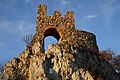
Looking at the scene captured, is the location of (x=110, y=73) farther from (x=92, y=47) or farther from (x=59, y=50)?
(x=59, y=50)

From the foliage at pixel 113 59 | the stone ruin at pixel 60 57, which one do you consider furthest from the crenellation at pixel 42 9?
the foliage at pixel 113 59

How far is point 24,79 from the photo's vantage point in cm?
2562

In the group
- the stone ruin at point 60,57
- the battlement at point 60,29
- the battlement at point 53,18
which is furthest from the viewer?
the battlement at point 53,18

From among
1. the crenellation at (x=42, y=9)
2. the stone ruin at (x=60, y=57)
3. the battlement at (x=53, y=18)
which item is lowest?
the stone ruin at (x=60, y=57)

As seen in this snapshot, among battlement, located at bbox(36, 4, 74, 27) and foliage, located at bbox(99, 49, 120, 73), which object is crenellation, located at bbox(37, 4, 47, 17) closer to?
battlement, located at bbox(36, 4, 74, 27)

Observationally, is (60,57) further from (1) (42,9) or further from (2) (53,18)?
(1) (42,9)

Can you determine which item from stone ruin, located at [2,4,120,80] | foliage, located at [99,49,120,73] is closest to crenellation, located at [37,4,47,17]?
stone ruin, located at [2,4,120,80]

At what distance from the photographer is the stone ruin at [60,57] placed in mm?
24734

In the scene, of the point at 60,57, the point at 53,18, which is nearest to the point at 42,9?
the point at 53,18

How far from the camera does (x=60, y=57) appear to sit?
85.2 ft

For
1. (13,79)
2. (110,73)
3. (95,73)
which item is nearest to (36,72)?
(13,79)

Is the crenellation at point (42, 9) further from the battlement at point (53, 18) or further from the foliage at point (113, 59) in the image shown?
the foliage at point (113, 59)

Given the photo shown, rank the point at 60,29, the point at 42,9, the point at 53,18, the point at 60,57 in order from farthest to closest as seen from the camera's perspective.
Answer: the point at 42,9, the point at 53,18, the point at 60,29, the point at 60,57

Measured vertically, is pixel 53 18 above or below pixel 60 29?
A: above
